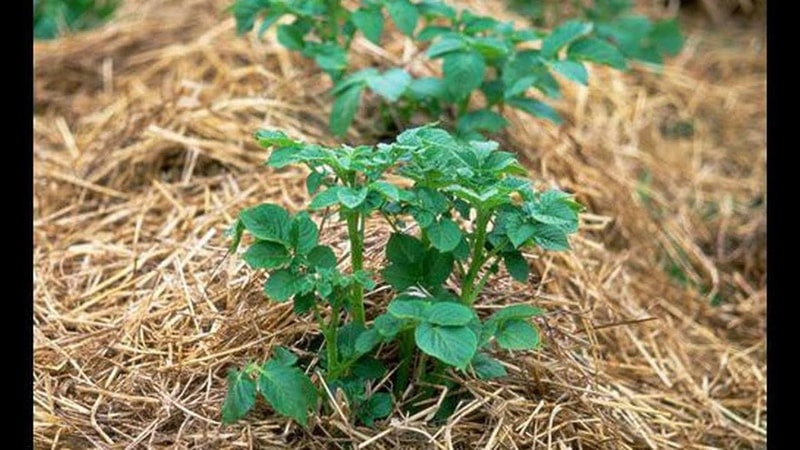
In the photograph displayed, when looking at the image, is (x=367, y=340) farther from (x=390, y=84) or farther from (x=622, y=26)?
(x=622, y=26)

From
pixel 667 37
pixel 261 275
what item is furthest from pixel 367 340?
pixel 667 37

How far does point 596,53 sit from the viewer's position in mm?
2572

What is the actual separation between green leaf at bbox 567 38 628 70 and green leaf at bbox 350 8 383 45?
0.42 meters

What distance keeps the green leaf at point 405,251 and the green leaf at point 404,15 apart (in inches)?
31.0

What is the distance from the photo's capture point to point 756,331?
9.39 feet

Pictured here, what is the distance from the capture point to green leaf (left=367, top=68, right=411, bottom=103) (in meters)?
2.50

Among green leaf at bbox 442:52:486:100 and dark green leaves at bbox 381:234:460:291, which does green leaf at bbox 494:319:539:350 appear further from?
green leaf at bbox 442:52:486:100

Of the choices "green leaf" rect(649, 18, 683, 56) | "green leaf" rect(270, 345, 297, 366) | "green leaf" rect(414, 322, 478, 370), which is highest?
"green leaf" rect(414, 322, 478, 370)

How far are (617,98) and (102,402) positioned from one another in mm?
2153

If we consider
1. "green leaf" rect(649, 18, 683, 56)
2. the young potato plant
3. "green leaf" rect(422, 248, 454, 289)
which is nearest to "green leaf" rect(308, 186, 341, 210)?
the young potato plant

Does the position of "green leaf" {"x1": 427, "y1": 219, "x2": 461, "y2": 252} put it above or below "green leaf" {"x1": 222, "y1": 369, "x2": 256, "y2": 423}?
above

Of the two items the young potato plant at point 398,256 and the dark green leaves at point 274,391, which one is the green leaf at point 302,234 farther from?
the dark green leaves at point 274,391

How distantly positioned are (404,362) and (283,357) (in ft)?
0.72

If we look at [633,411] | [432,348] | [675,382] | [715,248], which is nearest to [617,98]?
[715,248]
